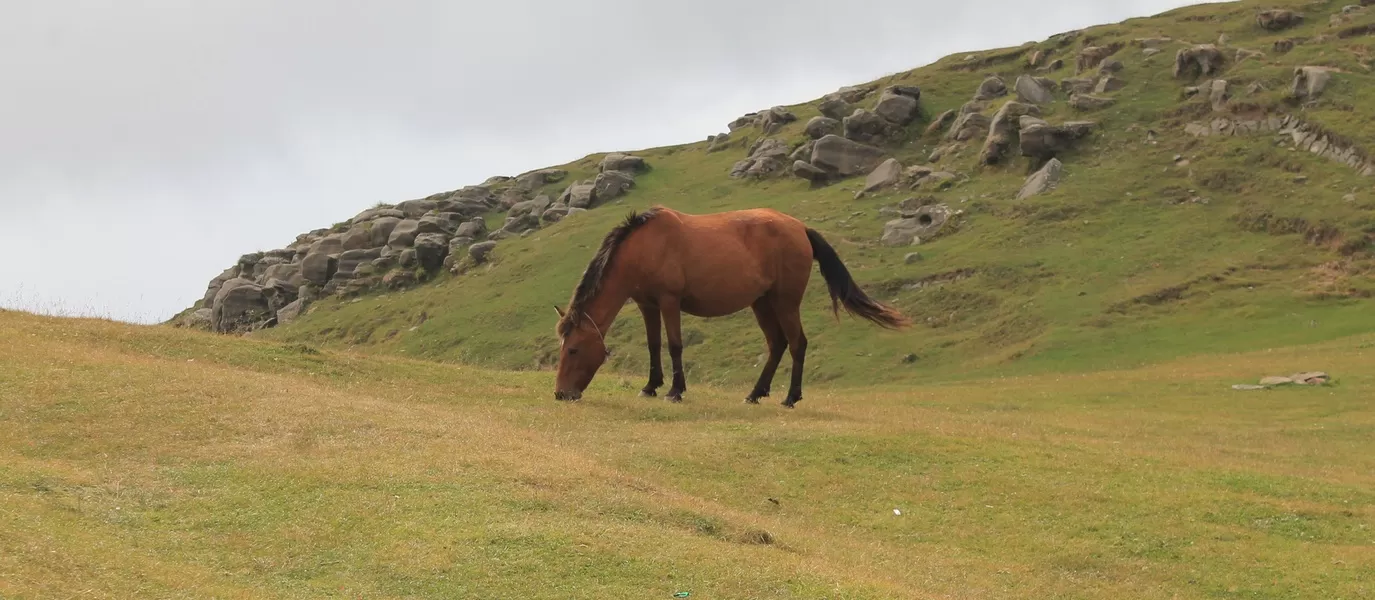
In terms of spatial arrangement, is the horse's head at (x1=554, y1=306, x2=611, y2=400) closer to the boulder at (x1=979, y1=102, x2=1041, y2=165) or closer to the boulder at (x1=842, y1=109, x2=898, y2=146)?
the boulder at (x1=979, y1=102, x2=1041, y2=165)

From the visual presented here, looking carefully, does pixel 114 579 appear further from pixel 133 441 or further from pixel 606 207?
pixel 606 207

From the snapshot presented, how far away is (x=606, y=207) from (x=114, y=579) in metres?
55.9

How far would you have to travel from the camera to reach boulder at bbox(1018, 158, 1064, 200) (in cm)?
4659

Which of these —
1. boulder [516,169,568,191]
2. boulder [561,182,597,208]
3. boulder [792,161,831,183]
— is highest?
boulder [516,169,568,191]

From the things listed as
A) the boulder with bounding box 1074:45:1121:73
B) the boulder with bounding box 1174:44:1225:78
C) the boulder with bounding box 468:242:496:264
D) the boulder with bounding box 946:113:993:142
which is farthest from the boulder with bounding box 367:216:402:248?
the boulder with bounding box 1174:44:1225:78

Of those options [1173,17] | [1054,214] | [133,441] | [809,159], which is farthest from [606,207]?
[133,441]

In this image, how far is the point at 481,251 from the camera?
61.8 meters

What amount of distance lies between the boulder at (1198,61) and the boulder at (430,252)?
39.1 metres

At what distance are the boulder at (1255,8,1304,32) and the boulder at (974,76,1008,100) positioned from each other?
1251 centimetres

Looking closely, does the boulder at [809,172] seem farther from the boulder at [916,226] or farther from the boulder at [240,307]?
the boulder at [240,307]

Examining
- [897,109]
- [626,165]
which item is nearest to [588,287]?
[897,109]

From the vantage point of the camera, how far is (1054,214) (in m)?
43.9

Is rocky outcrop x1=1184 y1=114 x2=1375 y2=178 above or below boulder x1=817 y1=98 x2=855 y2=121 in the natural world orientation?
below

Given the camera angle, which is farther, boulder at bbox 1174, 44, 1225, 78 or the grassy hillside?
boulder at bbox 1174, 44, 1225, 78
